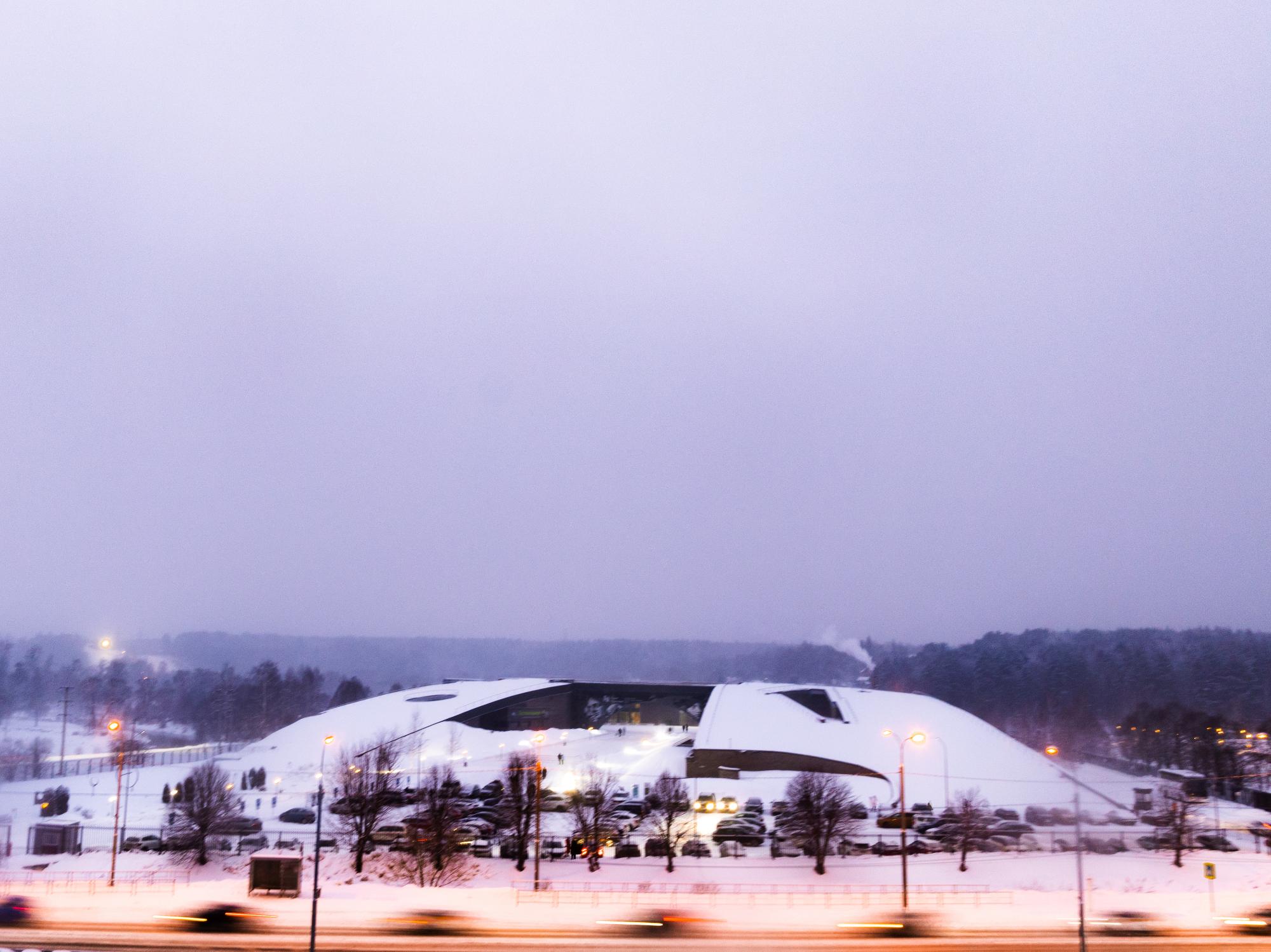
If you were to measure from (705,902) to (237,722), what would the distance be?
6061cm

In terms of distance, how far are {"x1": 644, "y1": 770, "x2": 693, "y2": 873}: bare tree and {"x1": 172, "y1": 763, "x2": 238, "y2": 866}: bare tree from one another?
527 inches

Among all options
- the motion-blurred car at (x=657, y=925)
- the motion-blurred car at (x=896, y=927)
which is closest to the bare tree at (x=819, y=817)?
the motion-blurred car at (x=896, y=927)

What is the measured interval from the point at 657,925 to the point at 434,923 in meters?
4.32

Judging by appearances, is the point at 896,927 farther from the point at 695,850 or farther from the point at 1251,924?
the point at 695,850

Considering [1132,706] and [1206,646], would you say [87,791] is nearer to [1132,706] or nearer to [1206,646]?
[1132,706]

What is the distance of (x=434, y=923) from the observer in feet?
56.9

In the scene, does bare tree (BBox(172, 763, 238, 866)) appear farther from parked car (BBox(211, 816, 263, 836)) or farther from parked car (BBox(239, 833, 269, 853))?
parked car (BBox(239, 833, 269, 853))

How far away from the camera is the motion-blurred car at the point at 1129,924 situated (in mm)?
17594

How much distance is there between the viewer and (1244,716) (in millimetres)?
63031

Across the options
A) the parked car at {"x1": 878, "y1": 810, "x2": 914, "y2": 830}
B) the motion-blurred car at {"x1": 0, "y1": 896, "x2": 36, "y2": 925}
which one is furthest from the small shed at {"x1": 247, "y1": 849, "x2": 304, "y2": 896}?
the parked car at {"x1": 878, "y1": 810, "x2": 914, "y2": 830}

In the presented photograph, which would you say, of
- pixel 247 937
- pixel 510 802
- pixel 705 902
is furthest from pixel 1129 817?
pixel 247 937

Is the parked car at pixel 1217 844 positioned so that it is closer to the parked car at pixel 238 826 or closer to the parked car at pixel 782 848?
the parked car at pixel 782 848

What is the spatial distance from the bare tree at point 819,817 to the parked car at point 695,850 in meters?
2.91

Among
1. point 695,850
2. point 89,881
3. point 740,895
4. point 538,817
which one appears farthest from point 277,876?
point 695,850
